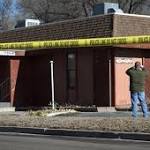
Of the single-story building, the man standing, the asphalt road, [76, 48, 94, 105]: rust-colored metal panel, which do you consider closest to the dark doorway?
the single-story building

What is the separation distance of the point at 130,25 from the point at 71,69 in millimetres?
3826

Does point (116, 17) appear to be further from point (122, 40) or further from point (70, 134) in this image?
point (70, 134)

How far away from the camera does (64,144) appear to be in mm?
15461

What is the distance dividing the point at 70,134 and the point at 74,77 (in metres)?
12.6

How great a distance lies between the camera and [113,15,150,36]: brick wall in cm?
2839

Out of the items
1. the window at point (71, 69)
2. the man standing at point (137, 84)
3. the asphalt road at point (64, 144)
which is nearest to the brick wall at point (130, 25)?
the window at point (71, 69)

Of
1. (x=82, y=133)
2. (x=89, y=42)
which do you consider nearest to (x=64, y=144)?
(x=82, y=133)

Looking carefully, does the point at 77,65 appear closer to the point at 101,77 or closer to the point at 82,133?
the point at 101,77

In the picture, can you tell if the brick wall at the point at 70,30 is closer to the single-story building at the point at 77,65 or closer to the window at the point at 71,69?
the single-story building at the point at 77,65

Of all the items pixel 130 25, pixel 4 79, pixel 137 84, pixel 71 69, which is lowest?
pixel 137 84

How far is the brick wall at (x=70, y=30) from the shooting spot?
28906mm

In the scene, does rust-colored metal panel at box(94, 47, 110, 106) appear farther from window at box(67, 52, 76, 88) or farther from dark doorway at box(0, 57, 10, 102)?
dark doorway at box(0, 57, 10, 102)

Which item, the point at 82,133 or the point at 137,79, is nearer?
the point at 82,133

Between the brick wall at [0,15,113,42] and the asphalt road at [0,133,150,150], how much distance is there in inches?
483
